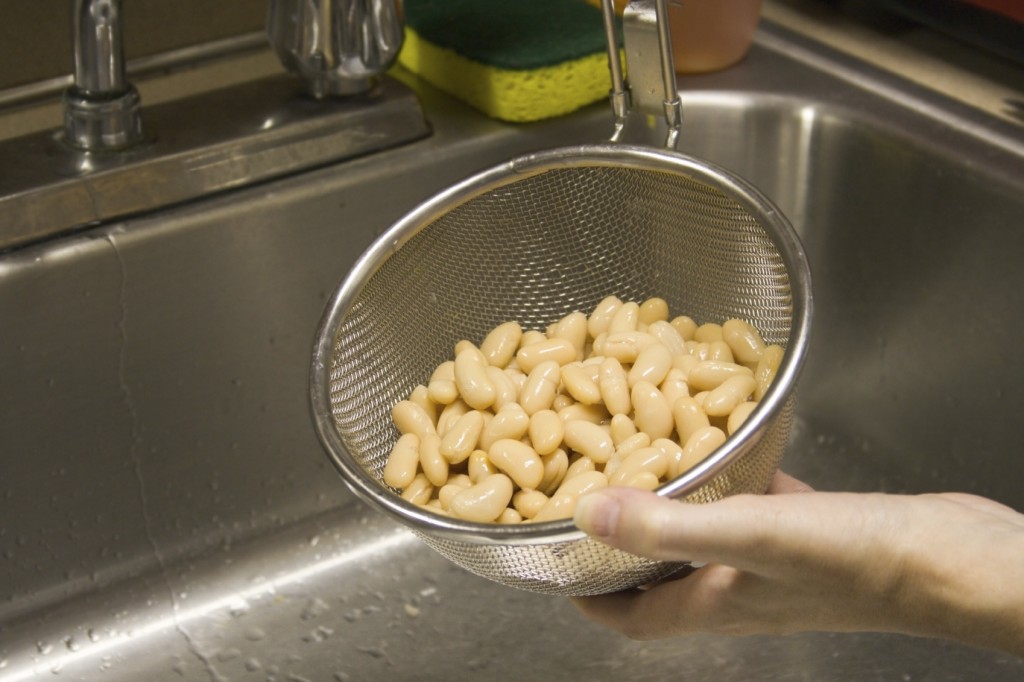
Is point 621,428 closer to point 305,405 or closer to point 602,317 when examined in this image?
point 602,317

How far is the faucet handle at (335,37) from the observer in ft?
2.35

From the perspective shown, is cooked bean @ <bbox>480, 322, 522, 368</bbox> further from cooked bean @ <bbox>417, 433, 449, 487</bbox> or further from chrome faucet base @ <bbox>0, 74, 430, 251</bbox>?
chrome faucet base @ <bbox>0, 74, 430, 251</bbox>

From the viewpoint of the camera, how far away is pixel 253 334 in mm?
739

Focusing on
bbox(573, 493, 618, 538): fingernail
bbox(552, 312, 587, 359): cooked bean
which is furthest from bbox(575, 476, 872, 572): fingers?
bbox(552, 312, 587, 359): cooked bean

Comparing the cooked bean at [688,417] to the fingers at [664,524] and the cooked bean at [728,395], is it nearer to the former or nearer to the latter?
the cooked bean at [728,395]

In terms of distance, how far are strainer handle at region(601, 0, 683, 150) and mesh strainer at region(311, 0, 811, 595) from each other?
2cm

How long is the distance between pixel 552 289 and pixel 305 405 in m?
0.19

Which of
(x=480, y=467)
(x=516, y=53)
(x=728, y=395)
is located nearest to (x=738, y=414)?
(x=728, y=395)

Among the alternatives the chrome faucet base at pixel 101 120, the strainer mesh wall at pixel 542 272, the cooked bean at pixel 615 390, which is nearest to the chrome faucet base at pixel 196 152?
the chrome faucet base at pixel 101 120

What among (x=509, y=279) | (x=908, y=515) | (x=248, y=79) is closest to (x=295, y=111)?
(x=248, y=79)

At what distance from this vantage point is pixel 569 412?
23.3 inches

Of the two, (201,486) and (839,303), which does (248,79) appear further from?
(839,303)

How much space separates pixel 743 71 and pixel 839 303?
17cm

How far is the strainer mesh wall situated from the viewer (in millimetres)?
585
